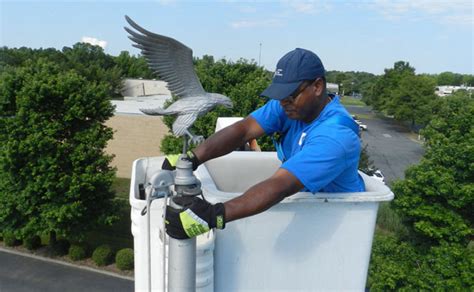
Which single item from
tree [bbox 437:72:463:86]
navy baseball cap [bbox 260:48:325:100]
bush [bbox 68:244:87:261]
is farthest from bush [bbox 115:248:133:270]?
tree [bbox 437:72:463:86]

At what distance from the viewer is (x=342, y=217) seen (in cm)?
252

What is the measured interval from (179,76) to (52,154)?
1034 cm

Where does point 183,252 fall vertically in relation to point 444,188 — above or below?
above

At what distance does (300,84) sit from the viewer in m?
2.47

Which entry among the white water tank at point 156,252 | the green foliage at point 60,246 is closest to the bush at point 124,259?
the green foliage at point 60,246

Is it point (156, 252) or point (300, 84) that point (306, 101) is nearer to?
point (300, 84)

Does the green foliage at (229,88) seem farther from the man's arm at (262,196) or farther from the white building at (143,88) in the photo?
the white building at (143,88)

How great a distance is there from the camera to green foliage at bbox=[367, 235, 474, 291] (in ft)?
28.6

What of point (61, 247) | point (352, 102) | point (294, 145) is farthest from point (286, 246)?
point (352, 102)

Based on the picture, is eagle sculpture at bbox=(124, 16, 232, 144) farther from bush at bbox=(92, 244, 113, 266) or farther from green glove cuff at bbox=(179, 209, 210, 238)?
bush at bbox=(92, 244, 113, 266)

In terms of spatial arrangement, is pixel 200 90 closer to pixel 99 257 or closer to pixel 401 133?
pixel 99 257

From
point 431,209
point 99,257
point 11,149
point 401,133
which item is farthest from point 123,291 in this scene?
point 401,133

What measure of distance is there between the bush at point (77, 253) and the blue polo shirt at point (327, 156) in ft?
42.0

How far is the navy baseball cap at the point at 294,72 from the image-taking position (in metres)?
2.45
